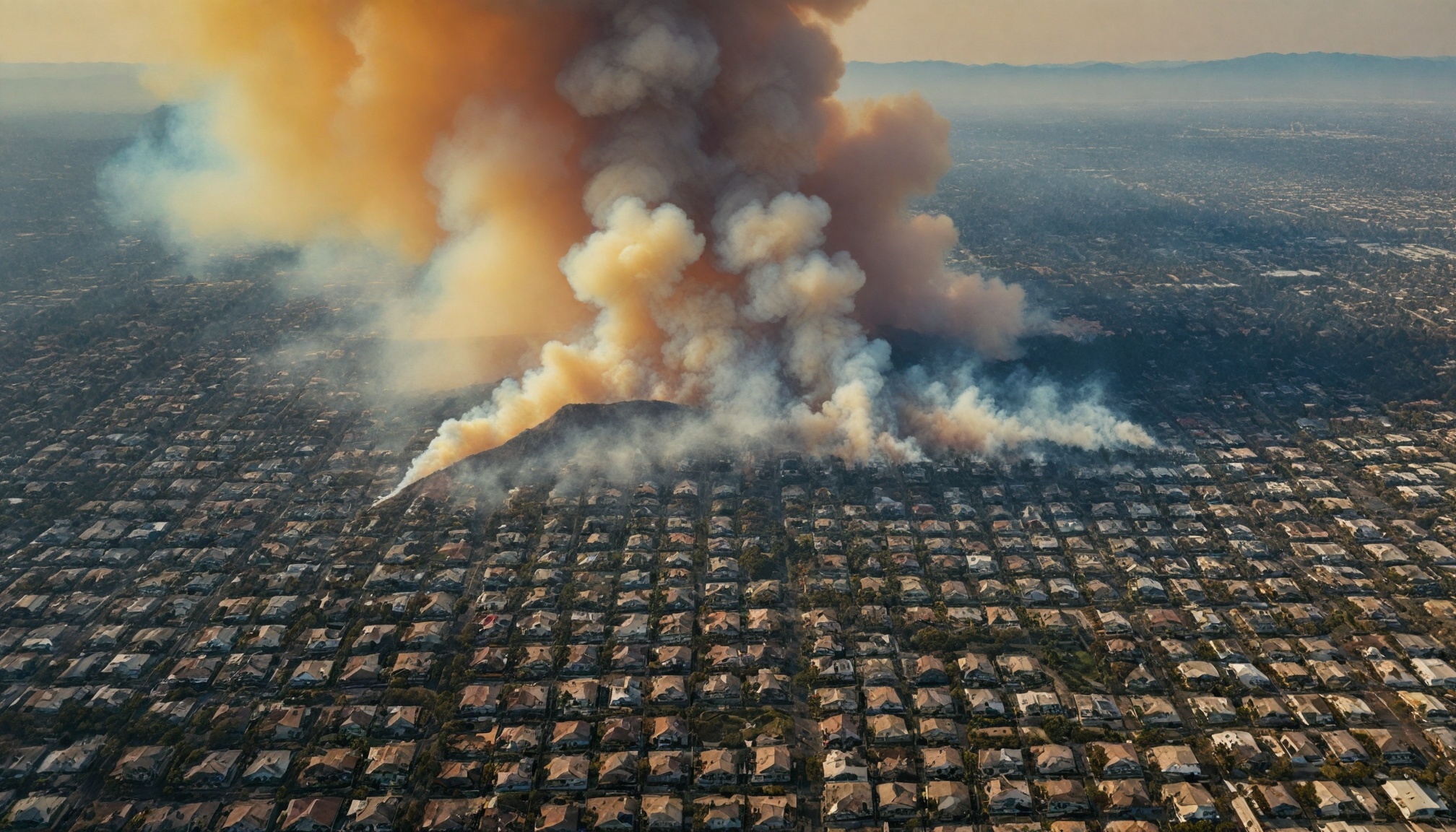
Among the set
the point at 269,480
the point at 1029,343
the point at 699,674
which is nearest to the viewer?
the point at 699,674

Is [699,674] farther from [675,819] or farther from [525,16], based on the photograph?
[525,16]

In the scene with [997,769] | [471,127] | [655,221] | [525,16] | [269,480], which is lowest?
[997,769]

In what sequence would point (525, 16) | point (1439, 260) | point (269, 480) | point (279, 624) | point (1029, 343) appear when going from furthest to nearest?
1. point (1439, 260)
2. point (1029, 343)
3. point (525, 16)
4. point (269, 480)
5. point (279, 624)

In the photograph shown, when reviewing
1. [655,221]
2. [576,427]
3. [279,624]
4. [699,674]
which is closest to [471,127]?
[655,221]

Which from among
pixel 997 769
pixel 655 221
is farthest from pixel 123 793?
pixel 655 221

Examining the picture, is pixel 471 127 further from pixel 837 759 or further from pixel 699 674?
pixel 837 759

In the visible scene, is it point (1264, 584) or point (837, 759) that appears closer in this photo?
point (837, 759)

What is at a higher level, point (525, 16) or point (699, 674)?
point (525, 16)
